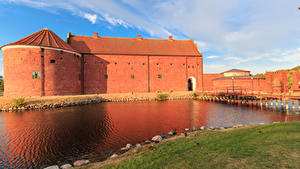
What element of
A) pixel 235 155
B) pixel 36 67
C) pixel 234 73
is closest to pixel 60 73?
pixel 36 67

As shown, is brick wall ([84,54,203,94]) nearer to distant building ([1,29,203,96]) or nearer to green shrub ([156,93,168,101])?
distant building ([1,29,203,96])

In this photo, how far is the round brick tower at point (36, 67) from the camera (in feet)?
68.7

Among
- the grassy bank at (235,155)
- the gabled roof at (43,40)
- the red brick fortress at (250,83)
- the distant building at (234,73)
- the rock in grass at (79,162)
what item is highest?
the gabled roof at (43,40)

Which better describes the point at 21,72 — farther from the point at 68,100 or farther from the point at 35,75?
the point at 68,100

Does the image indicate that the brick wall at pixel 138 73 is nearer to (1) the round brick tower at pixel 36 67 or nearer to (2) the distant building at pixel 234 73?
(1) the round brick tower at pixel 36 67

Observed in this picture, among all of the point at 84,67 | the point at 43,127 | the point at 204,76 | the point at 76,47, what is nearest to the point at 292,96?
the point at 204,76

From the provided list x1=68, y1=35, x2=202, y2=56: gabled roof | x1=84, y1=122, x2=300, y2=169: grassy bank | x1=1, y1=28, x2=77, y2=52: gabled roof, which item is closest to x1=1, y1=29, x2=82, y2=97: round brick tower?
x1=1, y1=28, x2=77, y2=52: gabled roof

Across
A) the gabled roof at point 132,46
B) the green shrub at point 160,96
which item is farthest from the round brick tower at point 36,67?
the green shrub at point 160,96

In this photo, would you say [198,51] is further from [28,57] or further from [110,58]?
[28,57]

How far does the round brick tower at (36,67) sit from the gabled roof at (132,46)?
19.2ft

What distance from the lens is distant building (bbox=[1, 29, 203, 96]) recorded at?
69.3ft

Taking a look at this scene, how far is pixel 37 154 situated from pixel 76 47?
86.2ft

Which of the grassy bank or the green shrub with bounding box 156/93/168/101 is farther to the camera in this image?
the green shrub with bounding box 156/93/168/101

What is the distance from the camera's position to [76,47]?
92.7 ft
